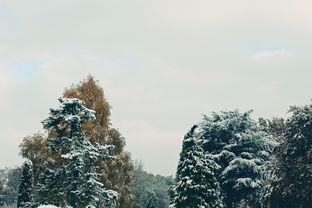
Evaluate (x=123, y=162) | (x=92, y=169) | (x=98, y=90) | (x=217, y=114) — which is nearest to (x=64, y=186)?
(x=92, y=169)

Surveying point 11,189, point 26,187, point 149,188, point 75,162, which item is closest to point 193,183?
point 75,162

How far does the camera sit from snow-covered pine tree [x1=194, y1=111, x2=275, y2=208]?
58125 millimetres

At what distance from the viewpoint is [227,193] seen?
61.1 m

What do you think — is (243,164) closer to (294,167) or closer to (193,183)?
(294,167)

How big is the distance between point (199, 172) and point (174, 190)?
2791mm

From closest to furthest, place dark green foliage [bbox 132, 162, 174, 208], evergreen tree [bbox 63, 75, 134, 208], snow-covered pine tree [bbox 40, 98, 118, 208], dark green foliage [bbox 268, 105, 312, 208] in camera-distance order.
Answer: dark green foliage [bbox 268, 105, 312, 208], snow-covered pine tree [bbox 40, 98, 118, 208], evergreen tree [bbox 63, 75, 134, 208], dark green foliage [bbox 132, 162, 174, 208]

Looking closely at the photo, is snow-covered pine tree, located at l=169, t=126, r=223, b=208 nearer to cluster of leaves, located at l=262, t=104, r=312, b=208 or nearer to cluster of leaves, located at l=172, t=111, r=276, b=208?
cluster of leaves, located at l=262, t=104, r=312, b=208

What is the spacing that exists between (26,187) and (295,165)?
29.8 m

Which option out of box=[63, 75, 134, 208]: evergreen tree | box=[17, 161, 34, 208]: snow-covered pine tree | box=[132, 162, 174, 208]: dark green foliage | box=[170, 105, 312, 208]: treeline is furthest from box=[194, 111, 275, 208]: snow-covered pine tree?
box=[132, 162, 174, 208]: dark green foliage

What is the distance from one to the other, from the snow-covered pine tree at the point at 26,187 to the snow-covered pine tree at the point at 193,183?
19729 millimetres

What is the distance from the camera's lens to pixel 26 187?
56.2 m

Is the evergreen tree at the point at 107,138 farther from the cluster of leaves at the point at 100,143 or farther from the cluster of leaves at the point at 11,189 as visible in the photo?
the cluster of leaves at the point at 11,189

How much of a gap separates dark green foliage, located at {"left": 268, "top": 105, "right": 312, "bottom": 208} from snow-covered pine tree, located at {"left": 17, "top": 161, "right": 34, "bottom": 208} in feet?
87.2

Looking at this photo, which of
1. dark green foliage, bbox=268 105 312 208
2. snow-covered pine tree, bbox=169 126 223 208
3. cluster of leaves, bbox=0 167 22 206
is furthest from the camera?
cluster of leaves, bbox=0 167 22 206
